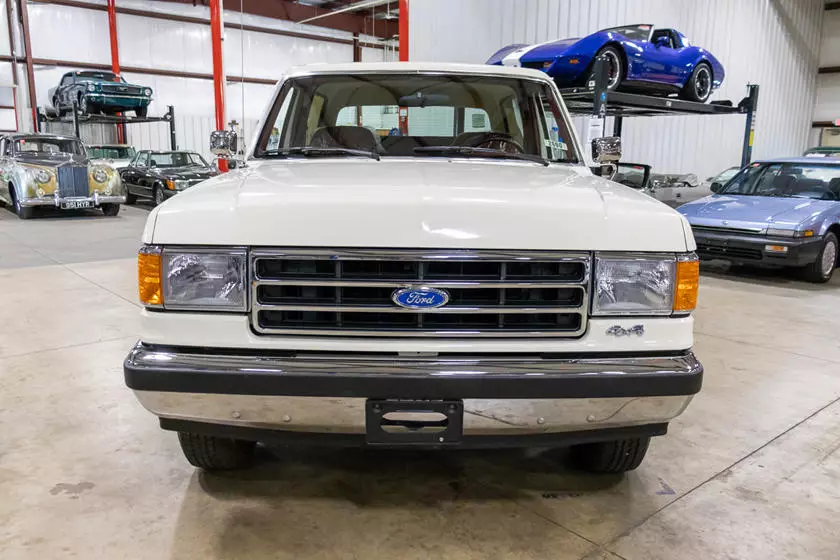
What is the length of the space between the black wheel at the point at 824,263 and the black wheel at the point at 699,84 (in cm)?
307

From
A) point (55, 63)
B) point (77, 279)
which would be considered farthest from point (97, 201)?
point (55, 63)

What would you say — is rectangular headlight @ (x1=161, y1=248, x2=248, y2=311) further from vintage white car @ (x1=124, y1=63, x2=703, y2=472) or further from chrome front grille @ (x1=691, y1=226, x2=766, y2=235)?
chrome front grille @ (x1=691, y1=226, x2=766, y2=235)

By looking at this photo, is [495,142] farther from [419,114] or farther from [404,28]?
[404,28]

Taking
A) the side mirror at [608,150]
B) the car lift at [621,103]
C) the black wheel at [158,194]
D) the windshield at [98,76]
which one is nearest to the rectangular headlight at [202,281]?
the side mirror at [608,150]

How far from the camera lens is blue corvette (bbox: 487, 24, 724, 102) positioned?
7.50m

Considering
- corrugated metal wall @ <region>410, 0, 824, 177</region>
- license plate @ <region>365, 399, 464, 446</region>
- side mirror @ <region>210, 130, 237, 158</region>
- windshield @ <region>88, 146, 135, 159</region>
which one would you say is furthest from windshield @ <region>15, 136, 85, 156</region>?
license plate @ <region>365, 399, 464, 446</region>

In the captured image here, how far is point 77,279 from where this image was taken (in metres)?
6.56

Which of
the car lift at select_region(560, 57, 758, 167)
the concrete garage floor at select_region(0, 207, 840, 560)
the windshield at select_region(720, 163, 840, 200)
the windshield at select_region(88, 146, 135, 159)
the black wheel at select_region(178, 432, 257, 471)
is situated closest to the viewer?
the concrete garage floor at select_region(0, 207, 840, 560)

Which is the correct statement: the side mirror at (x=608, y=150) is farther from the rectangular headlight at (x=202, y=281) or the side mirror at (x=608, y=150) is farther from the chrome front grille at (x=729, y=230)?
the chrome front grille at (x=729, y=230)

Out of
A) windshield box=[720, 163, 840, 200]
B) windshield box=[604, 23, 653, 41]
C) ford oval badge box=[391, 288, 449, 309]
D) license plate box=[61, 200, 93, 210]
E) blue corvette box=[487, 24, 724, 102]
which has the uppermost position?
windshield box=[604, 23, 653, 41]

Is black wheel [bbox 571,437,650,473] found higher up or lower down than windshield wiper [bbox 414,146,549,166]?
lower down

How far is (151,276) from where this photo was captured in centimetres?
192

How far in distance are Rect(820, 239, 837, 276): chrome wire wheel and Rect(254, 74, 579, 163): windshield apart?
5111 millimetres

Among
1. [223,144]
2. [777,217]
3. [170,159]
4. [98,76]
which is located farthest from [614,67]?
[98,76]
